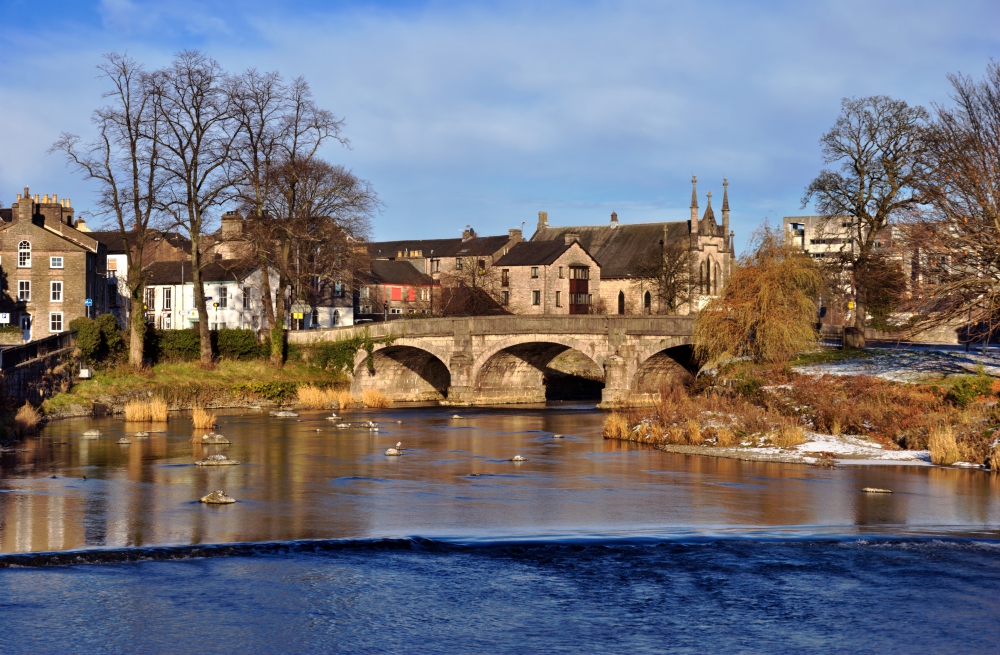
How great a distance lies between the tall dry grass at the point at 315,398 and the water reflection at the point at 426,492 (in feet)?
56.1

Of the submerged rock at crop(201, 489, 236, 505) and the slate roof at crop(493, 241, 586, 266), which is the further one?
the slate roof at crop(493, 241, 586, 266)

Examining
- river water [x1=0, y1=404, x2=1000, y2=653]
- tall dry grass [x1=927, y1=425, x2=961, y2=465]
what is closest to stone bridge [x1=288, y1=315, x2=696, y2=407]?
tall dry grass [x1=927, y1=425, x2=961, y2=465]

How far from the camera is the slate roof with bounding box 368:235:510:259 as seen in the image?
349ft

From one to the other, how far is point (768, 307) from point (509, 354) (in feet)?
63.2

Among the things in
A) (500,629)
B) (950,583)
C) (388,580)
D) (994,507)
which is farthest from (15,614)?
(994,507)

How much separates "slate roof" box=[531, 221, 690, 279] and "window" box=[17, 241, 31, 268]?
48476mm

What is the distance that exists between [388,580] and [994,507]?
13635mm

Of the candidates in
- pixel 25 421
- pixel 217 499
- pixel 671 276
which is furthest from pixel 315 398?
pixel 671 276

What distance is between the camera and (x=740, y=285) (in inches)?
1768

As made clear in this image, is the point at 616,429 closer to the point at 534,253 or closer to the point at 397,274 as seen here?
the point at 534,253

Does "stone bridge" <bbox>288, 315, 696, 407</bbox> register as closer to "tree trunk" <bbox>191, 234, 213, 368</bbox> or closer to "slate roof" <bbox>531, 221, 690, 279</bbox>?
"tree trunk" <bbox>191, 234, 213, 368</bbox>

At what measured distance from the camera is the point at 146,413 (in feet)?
152

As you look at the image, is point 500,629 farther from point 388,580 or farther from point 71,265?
point 71,265

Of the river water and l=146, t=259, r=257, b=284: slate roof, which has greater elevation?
l=146, t=259, r=257, b=284: slate roof
